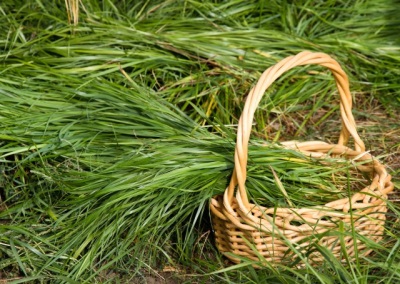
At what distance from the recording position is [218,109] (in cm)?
286

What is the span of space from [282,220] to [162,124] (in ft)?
1.84

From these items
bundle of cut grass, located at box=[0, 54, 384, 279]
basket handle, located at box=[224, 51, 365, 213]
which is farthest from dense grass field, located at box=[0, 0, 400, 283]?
basket handle, located at box=[224, 51, 365, 213]

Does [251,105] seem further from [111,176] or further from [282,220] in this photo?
[111,176]

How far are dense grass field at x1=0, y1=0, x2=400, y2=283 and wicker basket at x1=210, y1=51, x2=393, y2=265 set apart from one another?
58 mm

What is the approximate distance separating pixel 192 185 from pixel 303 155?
353mm

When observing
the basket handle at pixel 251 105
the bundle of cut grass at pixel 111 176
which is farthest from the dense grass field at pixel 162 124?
the basket handle at pixel 251 105

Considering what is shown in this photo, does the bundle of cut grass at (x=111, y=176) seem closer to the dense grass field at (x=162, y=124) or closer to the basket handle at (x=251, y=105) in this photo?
the dense grass field at (x=162, y=124)

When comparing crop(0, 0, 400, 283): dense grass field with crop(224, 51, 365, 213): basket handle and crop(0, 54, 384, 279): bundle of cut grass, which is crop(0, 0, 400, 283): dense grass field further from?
crop(224, 51, 365, 213): basket handle

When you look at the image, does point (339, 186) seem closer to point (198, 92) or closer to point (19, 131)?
point (198, 92)

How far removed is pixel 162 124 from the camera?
2.55 m

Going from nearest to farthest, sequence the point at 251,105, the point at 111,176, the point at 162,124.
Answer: the point at 251,105 < the point at 111,176 < the point at 162,124

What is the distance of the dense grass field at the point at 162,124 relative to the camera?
2297 millimetres

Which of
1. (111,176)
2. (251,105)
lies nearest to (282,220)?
(251,105)

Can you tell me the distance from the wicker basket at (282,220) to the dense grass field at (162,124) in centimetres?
6
